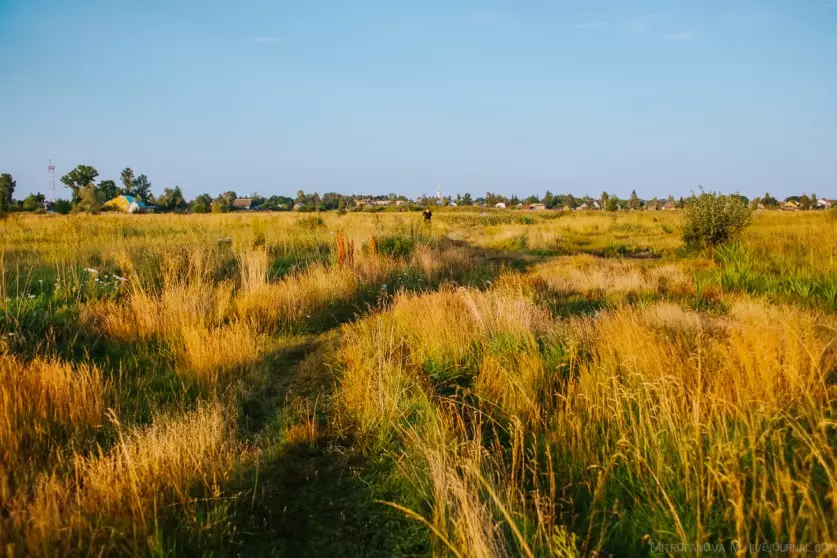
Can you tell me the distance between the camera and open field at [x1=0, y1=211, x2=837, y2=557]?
218 cm

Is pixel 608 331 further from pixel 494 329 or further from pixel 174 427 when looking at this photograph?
pixel 174 427

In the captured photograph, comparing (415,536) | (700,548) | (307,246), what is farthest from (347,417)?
(307,246)

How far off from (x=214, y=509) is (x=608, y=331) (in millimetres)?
3670

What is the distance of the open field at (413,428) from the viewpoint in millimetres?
2180

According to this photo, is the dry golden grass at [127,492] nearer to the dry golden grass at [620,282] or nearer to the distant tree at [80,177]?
the dry golden grass at [620,282]

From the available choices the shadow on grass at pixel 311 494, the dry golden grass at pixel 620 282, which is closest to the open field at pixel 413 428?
the shadow on grass at pixel 311 494

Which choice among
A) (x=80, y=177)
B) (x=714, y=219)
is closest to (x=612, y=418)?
(x=714, y=219)

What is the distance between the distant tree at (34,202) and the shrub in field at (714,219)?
55.1 m

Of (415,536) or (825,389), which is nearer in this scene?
(415,536)

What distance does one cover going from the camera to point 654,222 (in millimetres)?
31891

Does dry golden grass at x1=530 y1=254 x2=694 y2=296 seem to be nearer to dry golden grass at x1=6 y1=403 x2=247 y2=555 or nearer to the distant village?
dry golden grass at x1=6 y1=403 x2=247 y2=555

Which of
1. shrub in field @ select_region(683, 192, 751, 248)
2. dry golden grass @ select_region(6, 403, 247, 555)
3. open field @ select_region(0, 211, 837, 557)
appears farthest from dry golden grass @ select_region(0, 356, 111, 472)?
shrub in field @ select_region(683, 192, 751, 248)

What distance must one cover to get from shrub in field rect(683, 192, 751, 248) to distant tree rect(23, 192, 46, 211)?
5505 cm

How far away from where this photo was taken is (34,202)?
50.1m
